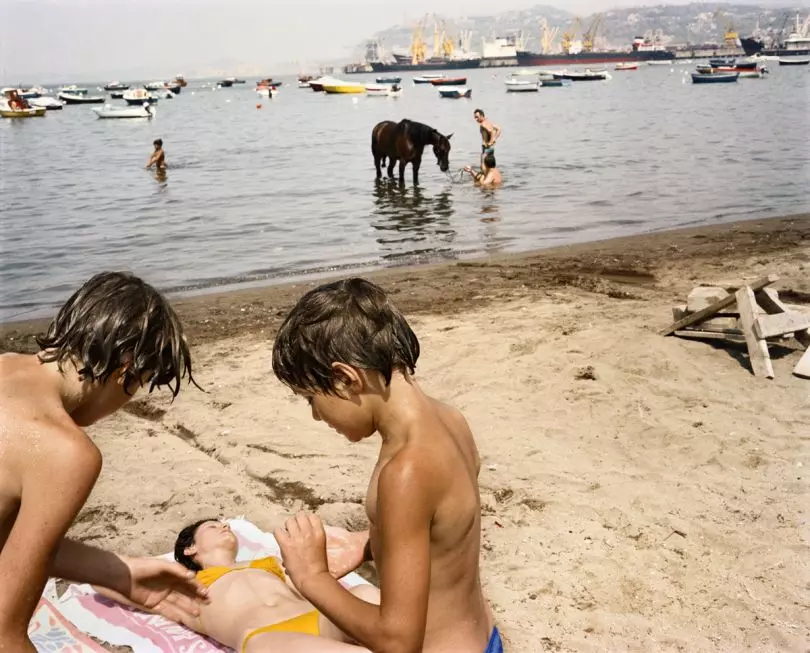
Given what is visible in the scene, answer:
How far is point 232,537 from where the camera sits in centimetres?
434

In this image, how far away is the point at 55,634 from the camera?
3.86 meters

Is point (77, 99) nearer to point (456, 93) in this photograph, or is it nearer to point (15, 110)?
point (15, 110)

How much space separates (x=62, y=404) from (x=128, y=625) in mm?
1712

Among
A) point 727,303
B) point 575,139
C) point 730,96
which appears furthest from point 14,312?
point 730,96

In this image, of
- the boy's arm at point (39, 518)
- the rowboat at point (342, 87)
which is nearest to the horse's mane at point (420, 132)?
the boy's arm at point (39, 518)

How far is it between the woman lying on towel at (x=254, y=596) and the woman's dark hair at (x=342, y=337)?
3.35ft

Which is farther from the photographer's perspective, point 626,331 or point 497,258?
point 497,258

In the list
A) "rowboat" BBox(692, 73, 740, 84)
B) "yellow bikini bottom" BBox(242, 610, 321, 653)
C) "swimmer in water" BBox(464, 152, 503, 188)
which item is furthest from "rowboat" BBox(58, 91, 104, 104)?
"yellow bikini bottom" BBox(242, 610, 321, 653)

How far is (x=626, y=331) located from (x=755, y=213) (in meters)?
9.58

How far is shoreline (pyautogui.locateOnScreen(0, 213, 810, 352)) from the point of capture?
8.81 metres

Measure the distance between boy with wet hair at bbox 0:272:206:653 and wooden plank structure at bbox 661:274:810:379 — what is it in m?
5.02

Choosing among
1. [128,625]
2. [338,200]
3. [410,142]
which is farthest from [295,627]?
[410,142]

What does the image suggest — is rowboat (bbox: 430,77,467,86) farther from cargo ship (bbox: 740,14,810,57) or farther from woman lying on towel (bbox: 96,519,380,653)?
woman lying on towel (bbox: 96,519,380,653)

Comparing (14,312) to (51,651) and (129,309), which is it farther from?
(129,309)
